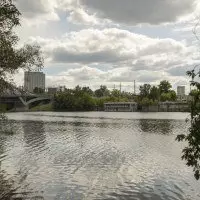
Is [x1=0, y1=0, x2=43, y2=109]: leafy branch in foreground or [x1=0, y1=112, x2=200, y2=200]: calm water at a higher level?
[x1=0, y1=0, x2=43, y2=109]: leafy branch in foreground

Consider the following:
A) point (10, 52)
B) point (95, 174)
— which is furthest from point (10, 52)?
point (95, 174)

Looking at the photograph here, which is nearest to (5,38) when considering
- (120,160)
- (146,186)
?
(146,186)

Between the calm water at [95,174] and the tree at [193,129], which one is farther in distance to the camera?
the calm water at [95,174]

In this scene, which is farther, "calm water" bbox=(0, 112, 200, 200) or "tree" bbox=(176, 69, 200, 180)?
"calm water" bbox=(0, 112, 200, 200)

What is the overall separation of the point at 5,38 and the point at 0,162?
1566cm

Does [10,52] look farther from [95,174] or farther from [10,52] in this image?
[95,174]

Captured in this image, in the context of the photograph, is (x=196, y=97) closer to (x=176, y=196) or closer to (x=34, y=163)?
(x=176, y=196)

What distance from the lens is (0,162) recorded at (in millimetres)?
36062

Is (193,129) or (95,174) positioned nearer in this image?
(193,129)

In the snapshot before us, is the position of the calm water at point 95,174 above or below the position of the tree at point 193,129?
below

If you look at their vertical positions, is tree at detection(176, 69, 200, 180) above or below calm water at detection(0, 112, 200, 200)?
above

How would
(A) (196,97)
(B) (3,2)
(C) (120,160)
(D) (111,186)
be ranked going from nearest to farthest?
(A) (196,97) < (B) (3,2) < (D) (111,186) < (C) (120,160)

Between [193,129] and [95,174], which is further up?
[193,129]

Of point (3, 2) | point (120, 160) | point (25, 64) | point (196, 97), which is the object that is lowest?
point (120, 160)
